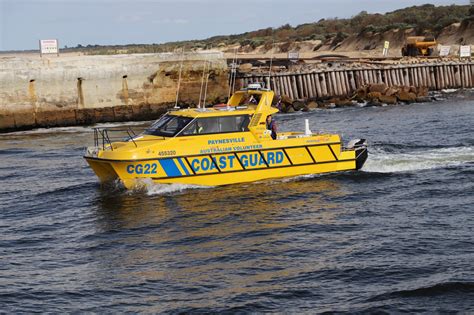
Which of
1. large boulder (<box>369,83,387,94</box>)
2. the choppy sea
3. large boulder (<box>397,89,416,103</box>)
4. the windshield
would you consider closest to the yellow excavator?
large boulder (<box>369,83,387,94</box>)

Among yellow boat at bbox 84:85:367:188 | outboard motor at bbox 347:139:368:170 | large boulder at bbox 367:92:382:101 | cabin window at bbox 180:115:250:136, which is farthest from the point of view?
large boulder at bbox 367:92:382:101

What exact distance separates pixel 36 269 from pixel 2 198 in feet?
23.1

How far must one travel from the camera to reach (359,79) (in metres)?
45.2

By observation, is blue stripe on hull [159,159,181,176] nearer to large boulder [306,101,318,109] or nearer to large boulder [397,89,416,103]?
large boulder [306,101,318,109]

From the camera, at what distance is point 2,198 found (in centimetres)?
2181

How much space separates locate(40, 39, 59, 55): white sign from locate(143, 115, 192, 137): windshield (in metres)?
21.1

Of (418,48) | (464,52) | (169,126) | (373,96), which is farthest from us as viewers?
(418,48)

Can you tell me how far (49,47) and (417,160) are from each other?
23.2 metres

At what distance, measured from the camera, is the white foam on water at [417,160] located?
934 inches

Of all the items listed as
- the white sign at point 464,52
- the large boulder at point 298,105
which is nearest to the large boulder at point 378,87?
the large boulder at point 298,105

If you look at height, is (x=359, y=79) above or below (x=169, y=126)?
above

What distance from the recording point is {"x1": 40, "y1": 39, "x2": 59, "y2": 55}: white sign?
41094 mm

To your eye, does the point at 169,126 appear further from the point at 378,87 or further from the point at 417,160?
the point at 378,87

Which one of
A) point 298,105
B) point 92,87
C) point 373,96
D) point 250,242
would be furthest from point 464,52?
point 250,242
